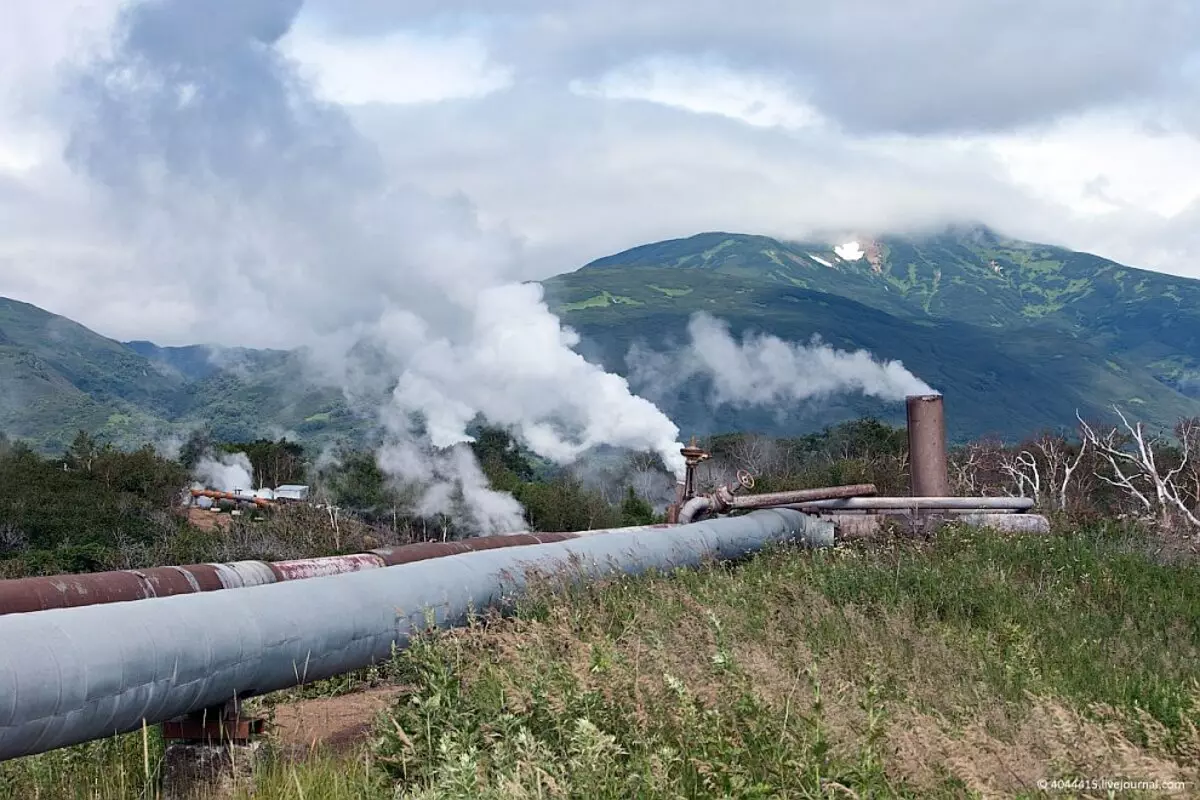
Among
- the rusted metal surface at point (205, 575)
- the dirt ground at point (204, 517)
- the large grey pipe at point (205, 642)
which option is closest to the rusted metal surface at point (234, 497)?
the dirt ground at point (204, 517)

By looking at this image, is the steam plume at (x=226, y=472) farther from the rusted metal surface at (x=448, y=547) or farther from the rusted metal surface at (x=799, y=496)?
the rusted metal surface at (x=448, y=547)

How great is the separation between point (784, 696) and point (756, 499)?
9.48m

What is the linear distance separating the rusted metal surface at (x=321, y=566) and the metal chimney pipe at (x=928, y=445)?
8.20m

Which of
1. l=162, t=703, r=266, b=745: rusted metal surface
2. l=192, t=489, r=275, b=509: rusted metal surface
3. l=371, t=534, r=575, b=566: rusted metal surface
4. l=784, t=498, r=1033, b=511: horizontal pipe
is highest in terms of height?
l=371, t=534, r=575, b=566: rusted metal surface

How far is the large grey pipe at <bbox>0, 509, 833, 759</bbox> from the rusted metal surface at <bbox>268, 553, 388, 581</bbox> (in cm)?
64

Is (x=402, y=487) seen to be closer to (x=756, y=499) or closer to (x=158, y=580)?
(x=756, y=499)

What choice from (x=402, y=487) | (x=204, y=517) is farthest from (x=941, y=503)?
(x=402, y=487)

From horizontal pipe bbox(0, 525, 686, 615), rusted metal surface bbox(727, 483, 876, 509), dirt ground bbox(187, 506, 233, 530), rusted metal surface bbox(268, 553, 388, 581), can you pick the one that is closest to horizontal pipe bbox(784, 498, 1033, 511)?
rusted metal surface bbox(727, 483, 876, 509)

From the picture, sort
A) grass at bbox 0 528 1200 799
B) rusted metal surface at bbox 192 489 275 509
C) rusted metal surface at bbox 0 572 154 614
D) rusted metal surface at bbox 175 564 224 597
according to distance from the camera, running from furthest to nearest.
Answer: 1. rusted metal surface at bbox 192 489 275 509
2. rusted metal surface at bbox 175 564 224 597
3. rusted metal surface at bbox 0 572 154 614
4. grass at bbox 0 528 1200 799

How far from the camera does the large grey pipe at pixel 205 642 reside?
16.1 ft

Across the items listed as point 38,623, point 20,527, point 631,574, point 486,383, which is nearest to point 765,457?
point 486,383

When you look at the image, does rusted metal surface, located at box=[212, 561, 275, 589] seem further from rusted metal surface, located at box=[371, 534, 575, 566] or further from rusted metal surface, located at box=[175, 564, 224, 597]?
rusted metal surface, located at box=[371, 534, 575, 566]

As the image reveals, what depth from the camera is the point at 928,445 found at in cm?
1482

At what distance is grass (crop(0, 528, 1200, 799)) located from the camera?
4227 mm
